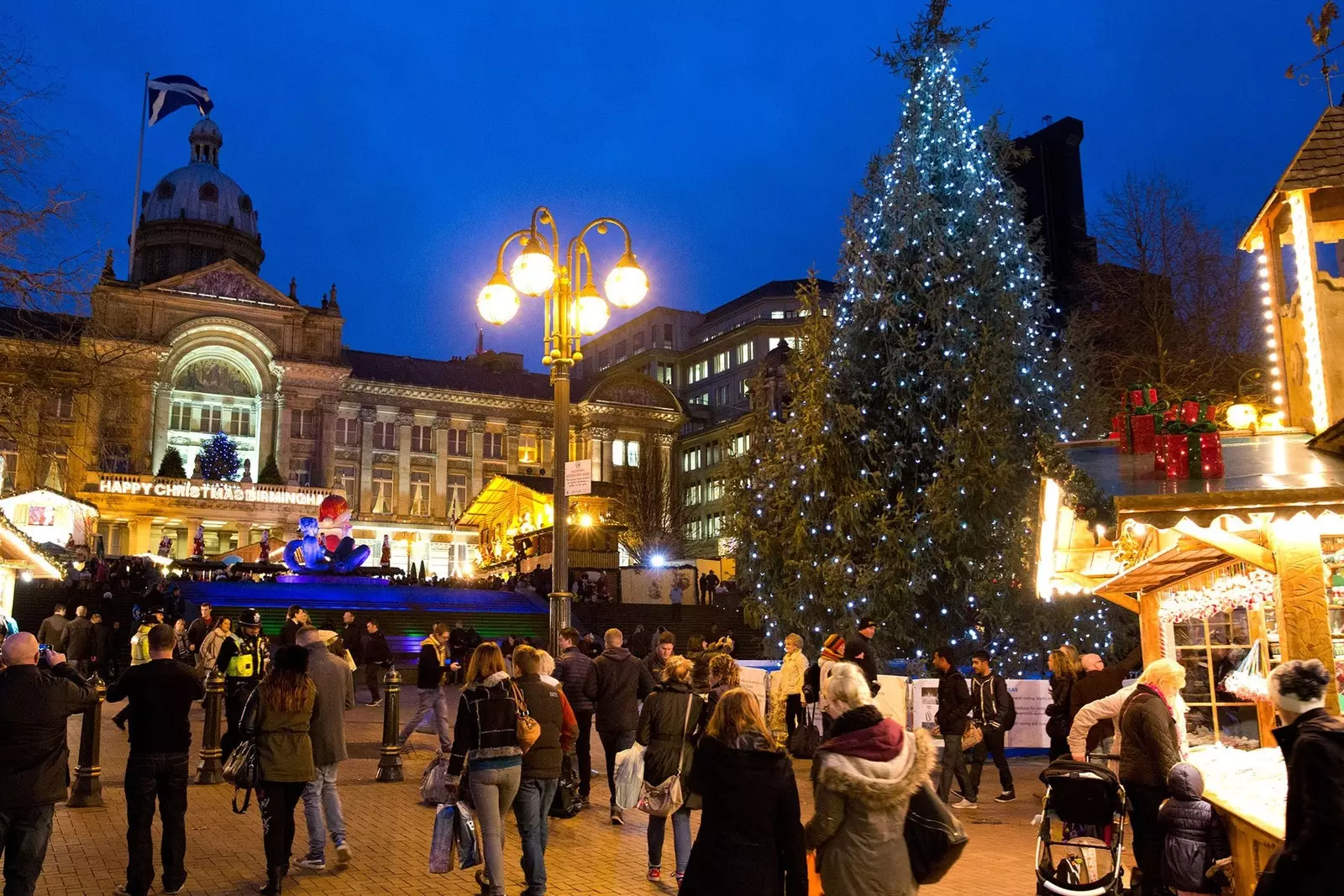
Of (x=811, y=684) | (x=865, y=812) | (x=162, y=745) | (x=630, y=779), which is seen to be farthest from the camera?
(x=811, y=684)

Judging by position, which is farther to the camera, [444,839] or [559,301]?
[559,301]

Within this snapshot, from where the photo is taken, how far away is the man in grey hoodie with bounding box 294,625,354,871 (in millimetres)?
8070

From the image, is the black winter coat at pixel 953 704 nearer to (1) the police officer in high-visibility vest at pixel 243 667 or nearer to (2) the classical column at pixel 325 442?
(1) the police officer in high-visibility vest at pixel 243 667

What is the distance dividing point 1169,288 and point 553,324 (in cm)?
2401

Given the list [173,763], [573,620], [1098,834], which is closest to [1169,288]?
[573,620]

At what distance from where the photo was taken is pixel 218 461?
61.1 meters

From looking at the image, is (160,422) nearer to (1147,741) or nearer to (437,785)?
(437,785)

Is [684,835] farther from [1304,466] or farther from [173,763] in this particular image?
[1304,466]

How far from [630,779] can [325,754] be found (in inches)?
87.0

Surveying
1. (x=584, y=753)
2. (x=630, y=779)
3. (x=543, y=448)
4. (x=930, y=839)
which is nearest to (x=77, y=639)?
(x=584, y=753)

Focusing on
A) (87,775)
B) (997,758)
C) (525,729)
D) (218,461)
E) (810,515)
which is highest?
(218,461)

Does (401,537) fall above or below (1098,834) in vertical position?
above

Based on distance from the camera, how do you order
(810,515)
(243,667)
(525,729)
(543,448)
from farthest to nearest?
(543,448) < (810,515) < (243,667) < (525,729)

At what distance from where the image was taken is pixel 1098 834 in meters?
6.85
